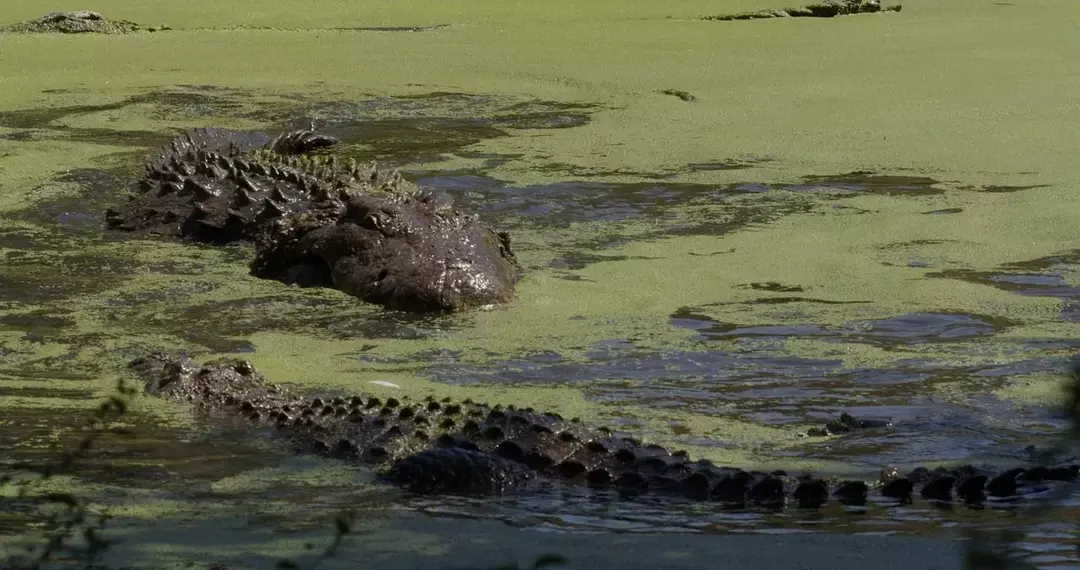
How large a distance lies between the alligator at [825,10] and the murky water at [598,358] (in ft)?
20.0

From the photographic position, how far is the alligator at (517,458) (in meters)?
3.72

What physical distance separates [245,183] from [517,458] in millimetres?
4033

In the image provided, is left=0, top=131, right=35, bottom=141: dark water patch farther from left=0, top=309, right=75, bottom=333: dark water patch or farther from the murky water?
left=0, top=309, right=75, bottom=333: dark water patch

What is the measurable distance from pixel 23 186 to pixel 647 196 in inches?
132

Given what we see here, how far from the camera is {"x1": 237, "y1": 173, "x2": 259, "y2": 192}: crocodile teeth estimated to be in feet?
25.2

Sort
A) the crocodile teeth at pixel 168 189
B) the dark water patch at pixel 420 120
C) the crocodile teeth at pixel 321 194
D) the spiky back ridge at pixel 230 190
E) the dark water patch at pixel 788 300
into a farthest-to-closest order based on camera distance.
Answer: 1. the dark water patch at pixel 420 120
2. the crocodile teeth at pixel 168 189
3. the spiky back ridge at pixel 230 190
4. the crocodile teeth at pixel 321 194
5. the dark water patch at pixel 788 300

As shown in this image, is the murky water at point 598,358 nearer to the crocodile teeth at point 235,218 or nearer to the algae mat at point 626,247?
the algae mat at point 626,247

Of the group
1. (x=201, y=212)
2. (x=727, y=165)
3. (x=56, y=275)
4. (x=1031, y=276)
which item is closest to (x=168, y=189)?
(x=201, y=212)

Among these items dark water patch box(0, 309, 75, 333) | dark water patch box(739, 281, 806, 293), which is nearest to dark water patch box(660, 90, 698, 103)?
dark water patch box(739, 281, 806, 293)

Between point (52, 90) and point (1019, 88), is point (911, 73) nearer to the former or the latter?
point (1019, 88)

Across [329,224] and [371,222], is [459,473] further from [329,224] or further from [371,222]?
[329,224]

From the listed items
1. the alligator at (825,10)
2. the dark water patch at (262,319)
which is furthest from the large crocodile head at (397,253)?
the alligator at (825,10)

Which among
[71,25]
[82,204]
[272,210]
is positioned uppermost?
[71,25]

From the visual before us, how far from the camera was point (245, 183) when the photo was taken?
25.2 ft
